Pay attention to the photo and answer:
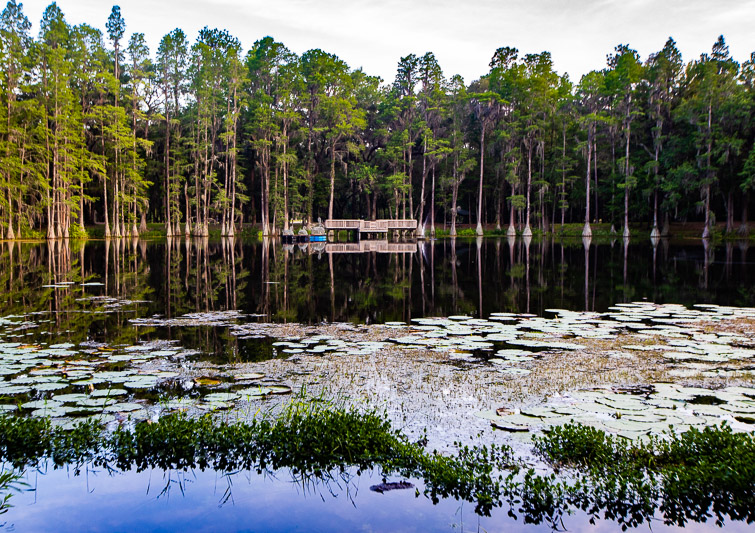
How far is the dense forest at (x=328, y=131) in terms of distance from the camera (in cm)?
4388

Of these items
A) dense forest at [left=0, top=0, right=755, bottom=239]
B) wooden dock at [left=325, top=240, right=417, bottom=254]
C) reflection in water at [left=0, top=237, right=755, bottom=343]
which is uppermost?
dense forest at [left=0, top=0, right=755, bottom=239]

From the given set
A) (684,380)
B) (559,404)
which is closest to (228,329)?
(559,404)

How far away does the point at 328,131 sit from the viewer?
55.6 metres

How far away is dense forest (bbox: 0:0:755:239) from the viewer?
1727 inches

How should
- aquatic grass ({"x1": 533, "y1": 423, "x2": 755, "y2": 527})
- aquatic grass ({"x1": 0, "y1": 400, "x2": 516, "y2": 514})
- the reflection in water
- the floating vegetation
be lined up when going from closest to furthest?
aquatic grass ({"x1": 533, "y1": 423, "x2": 755, "y2": 527})
aquatic grass ({"x1": 0, "y1": 400, "x2": 516, "y2": 514})
the floating vegetation
the reflection in water

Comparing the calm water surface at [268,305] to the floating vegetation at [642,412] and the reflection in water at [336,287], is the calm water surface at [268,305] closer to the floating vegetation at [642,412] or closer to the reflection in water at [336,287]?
the reflection in water at [336,287]

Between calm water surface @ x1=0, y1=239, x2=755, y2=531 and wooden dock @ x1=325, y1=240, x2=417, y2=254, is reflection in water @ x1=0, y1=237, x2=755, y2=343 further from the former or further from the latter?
wooden dock @ x1=325, y1=240, x2=417, y2=254

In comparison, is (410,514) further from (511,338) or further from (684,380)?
A: (511,338)

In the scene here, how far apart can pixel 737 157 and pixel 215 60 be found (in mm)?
44791

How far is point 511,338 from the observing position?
8977 millimetres

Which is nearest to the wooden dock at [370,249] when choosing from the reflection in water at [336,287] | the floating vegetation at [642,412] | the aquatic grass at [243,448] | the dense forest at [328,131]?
the reflection in water at [336,287]

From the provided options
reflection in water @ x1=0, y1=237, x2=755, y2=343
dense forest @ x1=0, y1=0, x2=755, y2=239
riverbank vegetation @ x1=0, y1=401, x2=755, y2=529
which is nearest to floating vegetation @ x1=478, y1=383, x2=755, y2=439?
riverbank vegetation @ x1=0, y1=401, x2=755, y2=529

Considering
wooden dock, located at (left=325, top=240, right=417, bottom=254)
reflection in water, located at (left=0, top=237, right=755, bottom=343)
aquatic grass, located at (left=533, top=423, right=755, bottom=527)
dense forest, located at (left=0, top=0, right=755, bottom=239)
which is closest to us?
aquatic grass, located at (left=533, top=423, right=755, bottom=527)

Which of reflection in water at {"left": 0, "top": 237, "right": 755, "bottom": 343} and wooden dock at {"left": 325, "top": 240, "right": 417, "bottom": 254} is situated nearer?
reflection in water at {"left": 0, "top": 237, "right": 755, "bottom": 343}
